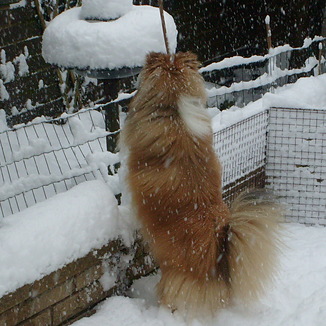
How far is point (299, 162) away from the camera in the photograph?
4.17 meters

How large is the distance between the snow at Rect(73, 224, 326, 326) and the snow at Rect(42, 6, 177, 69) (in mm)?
1537

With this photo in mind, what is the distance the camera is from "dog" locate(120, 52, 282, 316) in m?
2.73

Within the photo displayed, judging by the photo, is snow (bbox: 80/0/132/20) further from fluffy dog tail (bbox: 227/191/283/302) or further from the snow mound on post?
fluffy dog tail (bbox: 227/191/283/302)

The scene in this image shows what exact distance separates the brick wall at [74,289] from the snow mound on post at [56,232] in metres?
0.06

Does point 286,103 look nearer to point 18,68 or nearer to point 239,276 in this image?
point 239,276

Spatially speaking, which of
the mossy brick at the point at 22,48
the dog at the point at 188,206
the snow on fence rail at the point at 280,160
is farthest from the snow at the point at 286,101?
the mossy brick at the point at 22,48

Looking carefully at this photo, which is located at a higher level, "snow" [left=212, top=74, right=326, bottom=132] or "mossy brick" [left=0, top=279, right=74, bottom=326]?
"snow" [left=212, top=74, right=326, bottom=132]

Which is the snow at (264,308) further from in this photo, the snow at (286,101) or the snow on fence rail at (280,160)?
the snow at (286,101)

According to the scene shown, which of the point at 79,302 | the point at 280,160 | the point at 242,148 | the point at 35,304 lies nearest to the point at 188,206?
the point at 79,302

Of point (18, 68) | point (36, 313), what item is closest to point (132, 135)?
point (36, 313)

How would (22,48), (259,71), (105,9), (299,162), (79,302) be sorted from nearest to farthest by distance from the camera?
(79,302)
(105,9)
(299,162)
(22,48)
(259,71)

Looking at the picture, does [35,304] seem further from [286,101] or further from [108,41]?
[286,101]

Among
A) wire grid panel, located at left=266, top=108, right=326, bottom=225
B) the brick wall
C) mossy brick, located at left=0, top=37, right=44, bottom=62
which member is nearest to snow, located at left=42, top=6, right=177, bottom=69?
wire grid panel, located at left=266, top=108, right=326, bottom=225

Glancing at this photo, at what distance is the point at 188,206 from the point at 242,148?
1323 mm
